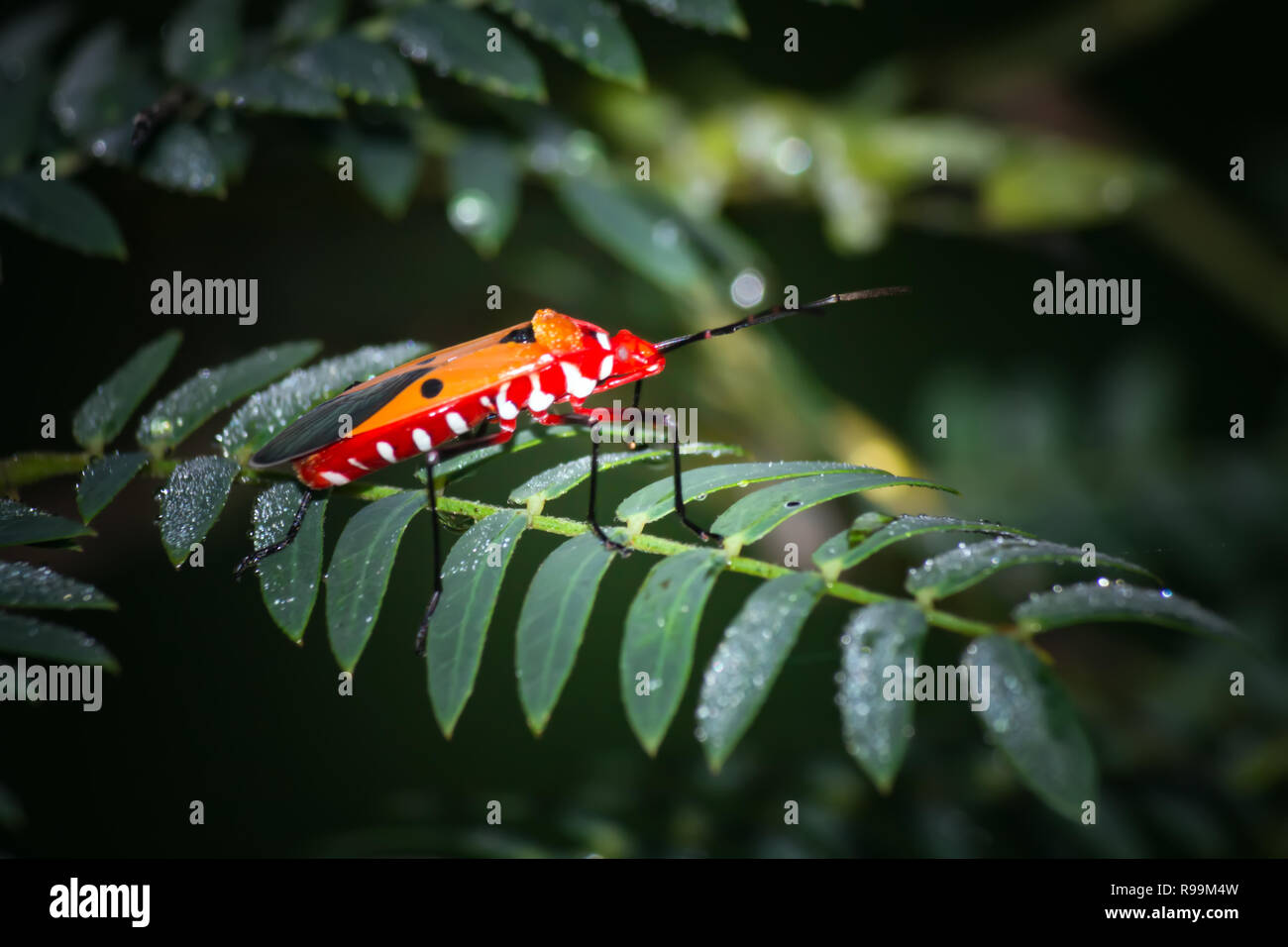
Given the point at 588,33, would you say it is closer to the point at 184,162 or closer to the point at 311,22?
the point at 311,22

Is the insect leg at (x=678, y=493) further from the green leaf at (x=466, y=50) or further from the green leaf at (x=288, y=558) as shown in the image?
the green leaf at (x=466, y=50)

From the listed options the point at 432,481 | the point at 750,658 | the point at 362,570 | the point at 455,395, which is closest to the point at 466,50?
the point at 455,395

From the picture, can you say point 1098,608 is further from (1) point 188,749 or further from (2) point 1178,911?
(1) point 188,749

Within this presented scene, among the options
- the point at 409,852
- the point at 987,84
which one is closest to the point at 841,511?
the point at 409,852

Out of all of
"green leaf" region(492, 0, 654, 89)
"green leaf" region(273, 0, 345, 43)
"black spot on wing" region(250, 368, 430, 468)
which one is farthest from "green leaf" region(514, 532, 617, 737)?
"green leaf" region(273, 0, 345, 43)

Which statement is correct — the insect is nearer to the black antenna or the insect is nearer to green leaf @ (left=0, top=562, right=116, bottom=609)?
the black antenna

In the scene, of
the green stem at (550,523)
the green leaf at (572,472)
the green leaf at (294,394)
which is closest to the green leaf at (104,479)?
the green stem at (550,523)
